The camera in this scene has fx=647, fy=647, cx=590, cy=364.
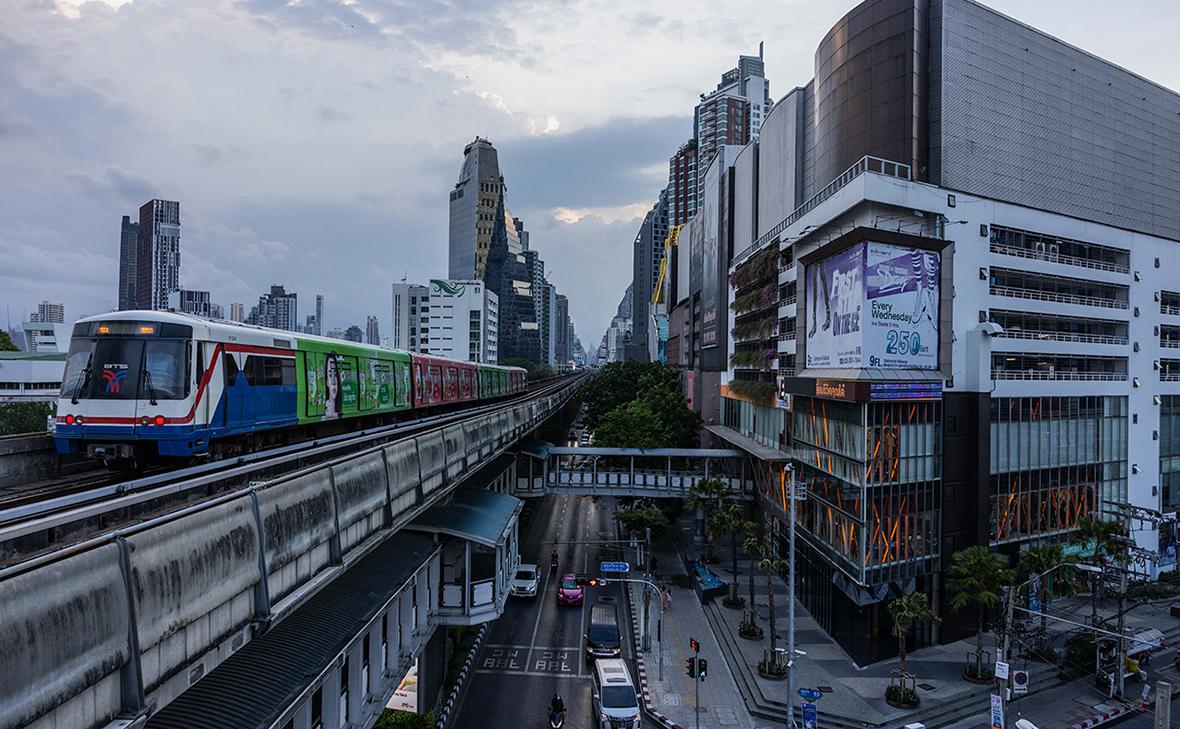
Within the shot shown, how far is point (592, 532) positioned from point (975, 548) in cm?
3338

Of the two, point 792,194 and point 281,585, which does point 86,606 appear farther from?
point 792,194

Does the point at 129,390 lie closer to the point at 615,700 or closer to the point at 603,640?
the point at 615,700

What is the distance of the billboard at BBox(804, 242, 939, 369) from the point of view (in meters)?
30.0

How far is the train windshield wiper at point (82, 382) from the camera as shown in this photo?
47.4 ft

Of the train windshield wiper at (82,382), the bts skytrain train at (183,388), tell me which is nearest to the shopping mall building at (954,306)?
the bts skytrain train at (183,388)

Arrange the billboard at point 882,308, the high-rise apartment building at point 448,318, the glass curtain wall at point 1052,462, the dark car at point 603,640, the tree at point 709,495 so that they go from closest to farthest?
the billboard at point 882,308
the dark car at point 603,640
the glass curtain wall at point 1052,462
the tree at point 709,495
the high-rise apartment building at point 448,318

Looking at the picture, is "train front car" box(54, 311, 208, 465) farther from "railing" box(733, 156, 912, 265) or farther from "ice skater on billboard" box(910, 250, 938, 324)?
"railing" box(733, 156, 912, 265)

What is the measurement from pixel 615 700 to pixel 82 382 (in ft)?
62.3

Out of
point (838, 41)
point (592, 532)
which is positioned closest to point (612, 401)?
point (592, 532)

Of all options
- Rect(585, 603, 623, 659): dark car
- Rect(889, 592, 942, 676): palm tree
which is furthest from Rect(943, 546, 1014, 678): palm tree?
Rect(585, 603, 623, 659): dark car

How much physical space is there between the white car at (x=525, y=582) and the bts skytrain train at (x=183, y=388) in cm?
1940

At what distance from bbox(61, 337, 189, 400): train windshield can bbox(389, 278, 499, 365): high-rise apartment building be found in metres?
131

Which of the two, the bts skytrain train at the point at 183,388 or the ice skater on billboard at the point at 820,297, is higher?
the ice skater on billboard at the point at 820,297

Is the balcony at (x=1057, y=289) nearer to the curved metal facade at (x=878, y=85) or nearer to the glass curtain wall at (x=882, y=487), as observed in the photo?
the curved metal facade at (x=878, y=85)
